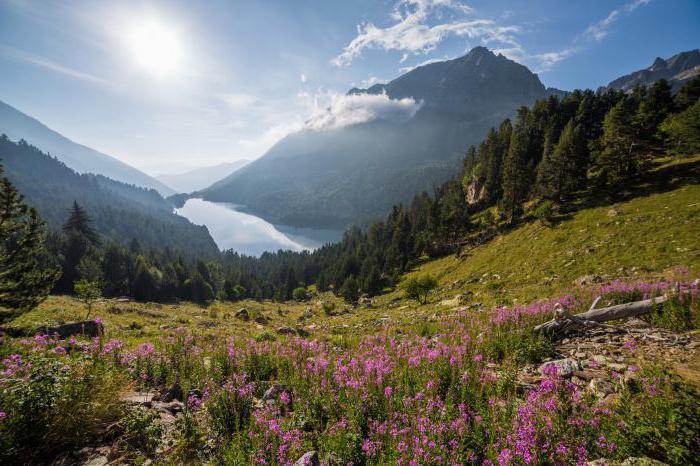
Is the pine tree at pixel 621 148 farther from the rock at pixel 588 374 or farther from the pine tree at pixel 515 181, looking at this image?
the rock at pixel 588 374

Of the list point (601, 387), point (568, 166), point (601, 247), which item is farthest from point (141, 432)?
point (568, 166)

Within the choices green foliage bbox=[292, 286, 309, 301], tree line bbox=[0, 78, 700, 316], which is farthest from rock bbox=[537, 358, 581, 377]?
green foliage bbox=[292, 286, 309, 301]

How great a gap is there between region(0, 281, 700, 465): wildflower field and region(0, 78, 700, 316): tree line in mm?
17617

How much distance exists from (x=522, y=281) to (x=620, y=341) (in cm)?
2377

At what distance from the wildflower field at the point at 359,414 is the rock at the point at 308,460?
16 cm

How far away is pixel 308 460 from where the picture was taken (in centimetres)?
407

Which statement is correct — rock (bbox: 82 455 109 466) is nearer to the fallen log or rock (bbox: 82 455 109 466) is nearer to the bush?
the fallen log

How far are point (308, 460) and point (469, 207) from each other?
88.3 m

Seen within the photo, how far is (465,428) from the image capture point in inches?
164

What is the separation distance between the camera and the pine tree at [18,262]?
15.4m

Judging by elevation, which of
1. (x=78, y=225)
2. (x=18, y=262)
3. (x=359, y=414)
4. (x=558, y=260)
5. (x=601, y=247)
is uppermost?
(x=78, y=225)

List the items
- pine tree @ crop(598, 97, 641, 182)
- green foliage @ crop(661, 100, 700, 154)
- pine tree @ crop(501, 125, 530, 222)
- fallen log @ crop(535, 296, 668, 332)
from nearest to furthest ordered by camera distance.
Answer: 1. fallen log @ crop(535, 296, 668, 332)
2. green foliage @ crop(661, 100, 700, 154)
3. pine tree @ crop(598, 97, 641, 182)
4. pine tree @ crop(501, 125, 530, 222)

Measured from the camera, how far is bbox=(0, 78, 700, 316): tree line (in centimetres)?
4244

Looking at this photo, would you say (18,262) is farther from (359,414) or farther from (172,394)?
(359,414)
